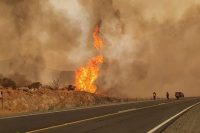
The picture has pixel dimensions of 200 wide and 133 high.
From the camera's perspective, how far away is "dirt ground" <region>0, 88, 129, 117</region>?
4091 cm

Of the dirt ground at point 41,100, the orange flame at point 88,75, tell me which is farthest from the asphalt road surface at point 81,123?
the orange flame at point 88,75

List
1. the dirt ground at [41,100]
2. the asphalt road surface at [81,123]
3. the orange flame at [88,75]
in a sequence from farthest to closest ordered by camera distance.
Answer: the orange flame at [88,75] → the dirt ground at [41,100] → the asphalt road surface at [81,123]

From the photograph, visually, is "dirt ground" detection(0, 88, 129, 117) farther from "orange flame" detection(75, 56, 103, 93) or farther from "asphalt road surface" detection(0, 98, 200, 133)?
"asphalt road surface" detection(0, 98, 200, 133)

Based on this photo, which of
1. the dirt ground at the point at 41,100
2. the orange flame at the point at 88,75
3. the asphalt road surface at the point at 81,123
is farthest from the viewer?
the orange flame at the point at 88,75

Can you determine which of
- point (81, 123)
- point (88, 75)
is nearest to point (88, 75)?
point (88, 75)

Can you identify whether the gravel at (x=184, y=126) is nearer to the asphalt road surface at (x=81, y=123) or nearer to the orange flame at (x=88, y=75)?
the asphalt road surface at (x=81, y=123)

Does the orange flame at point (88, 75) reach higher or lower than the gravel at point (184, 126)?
higher

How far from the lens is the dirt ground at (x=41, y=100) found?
40.9 meters

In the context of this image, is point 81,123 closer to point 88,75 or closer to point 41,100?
point 41,100

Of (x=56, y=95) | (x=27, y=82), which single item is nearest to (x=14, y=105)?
(x=56, y=95)

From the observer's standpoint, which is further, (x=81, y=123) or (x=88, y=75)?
(x=88, y=75)

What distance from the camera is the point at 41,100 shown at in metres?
47.2

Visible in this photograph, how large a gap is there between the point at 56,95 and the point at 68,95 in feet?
9.58

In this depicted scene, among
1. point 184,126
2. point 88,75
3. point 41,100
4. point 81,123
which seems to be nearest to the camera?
point 184,126
